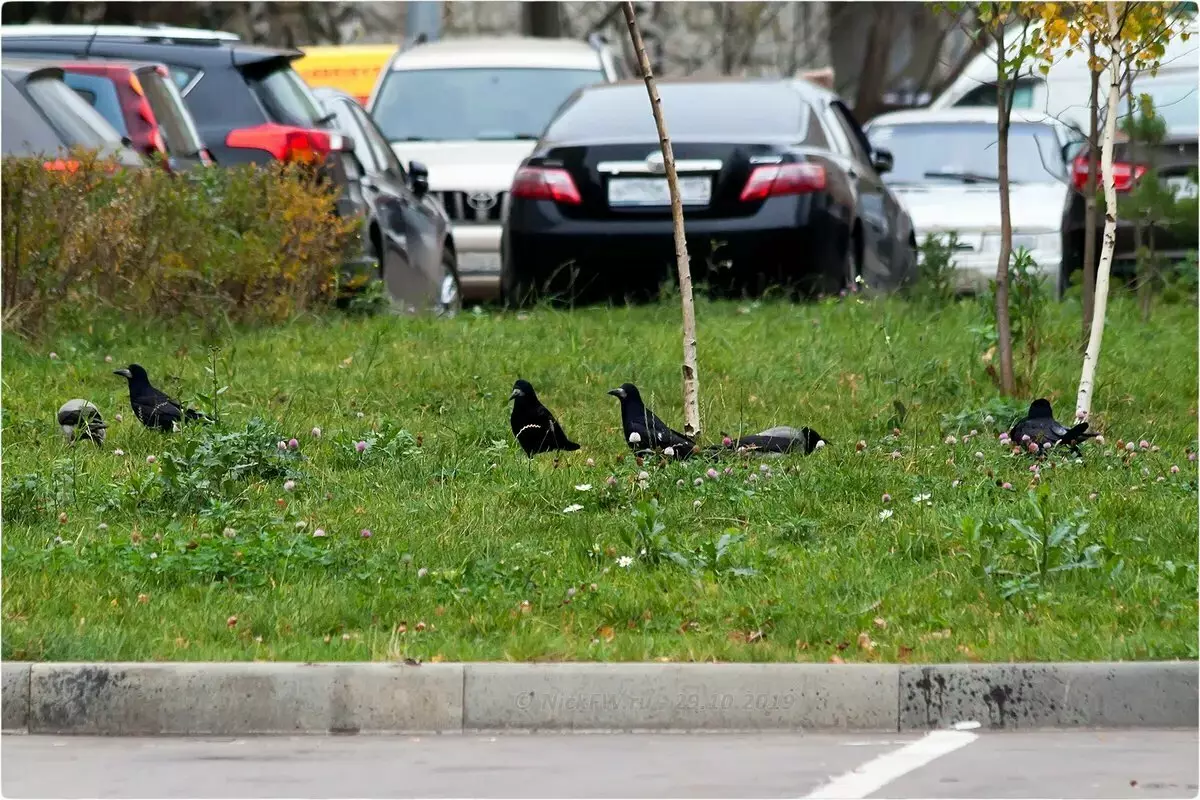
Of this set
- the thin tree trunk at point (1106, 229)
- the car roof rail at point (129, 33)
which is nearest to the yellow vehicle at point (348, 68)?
Answer: the car roof rail at point (129, 33)

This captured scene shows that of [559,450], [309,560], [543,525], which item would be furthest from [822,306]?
[309,560]

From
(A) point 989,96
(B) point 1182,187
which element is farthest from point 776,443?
(A) point 989,96

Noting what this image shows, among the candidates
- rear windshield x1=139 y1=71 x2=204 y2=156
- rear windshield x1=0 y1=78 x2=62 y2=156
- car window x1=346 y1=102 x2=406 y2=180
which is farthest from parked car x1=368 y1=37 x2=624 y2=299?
rear windshield x1=0 y1=78 x2=62 y2=156

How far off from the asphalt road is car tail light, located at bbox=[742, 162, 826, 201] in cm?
715

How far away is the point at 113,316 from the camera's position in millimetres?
11727

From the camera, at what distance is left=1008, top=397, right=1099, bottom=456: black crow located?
891cm

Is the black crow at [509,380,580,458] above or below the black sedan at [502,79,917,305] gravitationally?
below

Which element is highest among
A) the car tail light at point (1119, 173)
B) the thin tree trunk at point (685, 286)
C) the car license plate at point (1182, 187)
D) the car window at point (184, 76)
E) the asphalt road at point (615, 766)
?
the car window at point (184, 76)

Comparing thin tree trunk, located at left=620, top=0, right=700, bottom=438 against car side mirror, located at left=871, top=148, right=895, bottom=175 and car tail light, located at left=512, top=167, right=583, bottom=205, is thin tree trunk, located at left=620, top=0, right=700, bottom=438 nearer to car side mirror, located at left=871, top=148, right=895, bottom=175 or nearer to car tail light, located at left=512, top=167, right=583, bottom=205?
car tail light, located at left=512, top=167, right=583, bottom=205

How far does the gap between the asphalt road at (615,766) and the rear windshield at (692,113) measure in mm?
7595

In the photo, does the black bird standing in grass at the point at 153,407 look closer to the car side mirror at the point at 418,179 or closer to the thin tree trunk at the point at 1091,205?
the thin tree trunk at the point at 1091,205

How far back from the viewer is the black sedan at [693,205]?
12.9 m

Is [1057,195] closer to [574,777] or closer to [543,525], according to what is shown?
[543,525]

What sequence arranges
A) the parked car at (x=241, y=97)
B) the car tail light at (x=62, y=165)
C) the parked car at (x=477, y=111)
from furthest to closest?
the parked car at (x=477, y=111) < the parked car at (x=241, y=97) < the car tail light at (x=62, y=165)
